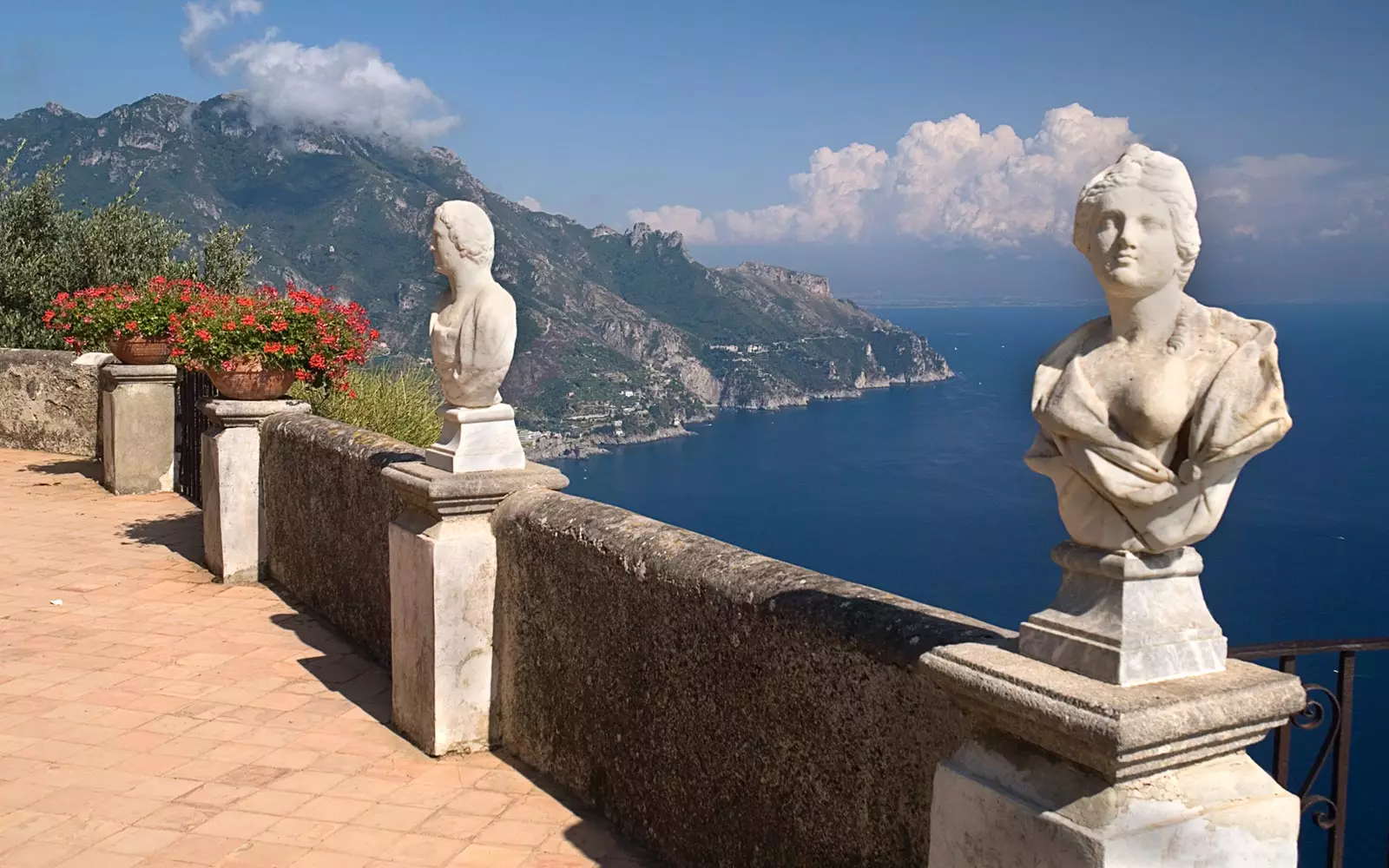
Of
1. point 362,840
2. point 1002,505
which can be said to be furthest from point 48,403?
point 1002,505

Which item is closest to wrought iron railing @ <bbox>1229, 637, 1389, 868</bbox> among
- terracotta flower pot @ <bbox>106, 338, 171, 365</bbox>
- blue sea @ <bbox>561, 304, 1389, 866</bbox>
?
terracotta flower pot @ <bbox>106, 338, 171, 365</bbox>

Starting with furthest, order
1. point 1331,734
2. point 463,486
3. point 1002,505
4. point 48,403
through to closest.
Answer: point 1002,505 → point 48,403 → point 463,486 → point 1331,734

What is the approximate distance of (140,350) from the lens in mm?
9367

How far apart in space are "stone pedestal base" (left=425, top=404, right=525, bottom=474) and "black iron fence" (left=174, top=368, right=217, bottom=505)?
16.4 feet

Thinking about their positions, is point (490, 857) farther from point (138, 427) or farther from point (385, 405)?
point (138, 427)

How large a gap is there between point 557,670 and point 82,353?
9060mm

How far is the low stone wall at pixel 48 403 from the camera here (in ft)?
37.8

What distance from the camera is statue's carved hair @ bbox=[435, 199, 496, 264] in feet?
15.7

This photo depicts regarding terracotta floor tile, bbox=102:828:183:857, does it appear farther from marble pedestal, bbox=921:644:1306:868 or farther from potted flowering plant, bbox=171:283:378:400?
potted flowering plant, bbox=171:283:378:400

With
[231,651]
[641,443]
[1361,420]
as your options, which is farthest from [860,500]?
[231,651]

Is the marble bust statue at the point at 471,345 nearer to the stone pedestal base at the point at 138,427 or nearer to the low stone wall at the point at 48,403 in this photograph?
the stone pedestal base at the point at 138,427

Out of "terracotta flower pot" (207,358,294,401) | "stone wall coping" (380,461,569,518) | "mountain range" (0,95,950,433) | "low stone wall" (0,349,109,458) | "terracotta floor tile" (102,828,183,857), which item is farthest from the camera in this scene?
"mountain range" (0,95,950,433)

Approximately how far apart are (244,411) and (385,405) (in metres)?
1.05

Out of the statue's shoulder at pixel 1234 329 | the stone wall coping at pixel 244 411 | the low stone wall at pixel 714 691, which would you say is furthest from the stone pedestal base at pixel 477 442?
the statue's shoulder at pixel 1234 329
